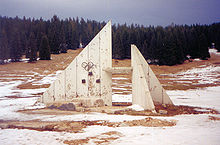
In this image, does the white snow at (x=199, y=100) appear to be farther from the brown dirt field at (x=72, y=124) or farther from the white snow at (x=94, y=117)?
the white snow at (x=94, y=117)

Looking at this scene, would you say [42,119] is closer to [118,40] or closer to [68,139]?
[68,139]

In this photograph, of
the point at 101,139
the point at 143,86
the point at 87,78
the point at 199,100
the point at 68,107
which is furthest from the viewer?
the point at 199,100

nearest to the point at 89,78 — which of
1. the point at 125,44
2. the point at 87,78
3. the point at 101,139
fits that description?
the point at 87,78

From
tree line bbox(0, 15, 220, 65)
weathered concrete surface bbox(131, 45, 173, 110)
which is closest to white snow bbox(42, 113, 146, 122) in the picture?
weathered concrete surface bbox(131, 45, 173, 110)

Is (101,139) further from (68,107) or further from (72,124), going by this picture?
(68,107)

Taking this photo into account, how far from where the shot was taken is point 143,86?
12930mm

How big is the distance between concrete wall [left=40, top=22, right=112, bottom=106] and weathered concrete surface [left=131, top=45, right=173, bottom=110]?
6.29 feet

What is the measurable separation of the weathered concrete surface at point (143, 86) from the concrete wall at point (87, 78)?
6.29 ft

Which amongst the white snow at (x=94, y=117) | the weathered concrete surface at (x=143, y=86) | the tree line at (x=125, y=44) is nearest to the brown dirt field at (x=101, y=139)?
the white snow at (x=94, y=117)

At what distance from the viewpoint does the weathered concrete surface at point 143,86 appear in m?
12.9

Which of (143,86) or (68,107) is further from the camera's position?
(68,107)

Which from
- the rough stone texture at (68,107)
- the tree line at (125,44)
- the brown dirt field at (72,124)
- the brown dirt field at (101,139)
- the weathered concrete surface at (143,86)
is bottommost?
the brown dirt field at (101,139)

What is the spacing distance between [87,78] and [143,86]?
4070mm

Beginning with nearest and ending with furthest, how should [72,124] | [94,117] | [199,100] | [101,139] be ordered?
[101,139]
[72,124]
[94,117]
[199,100]
